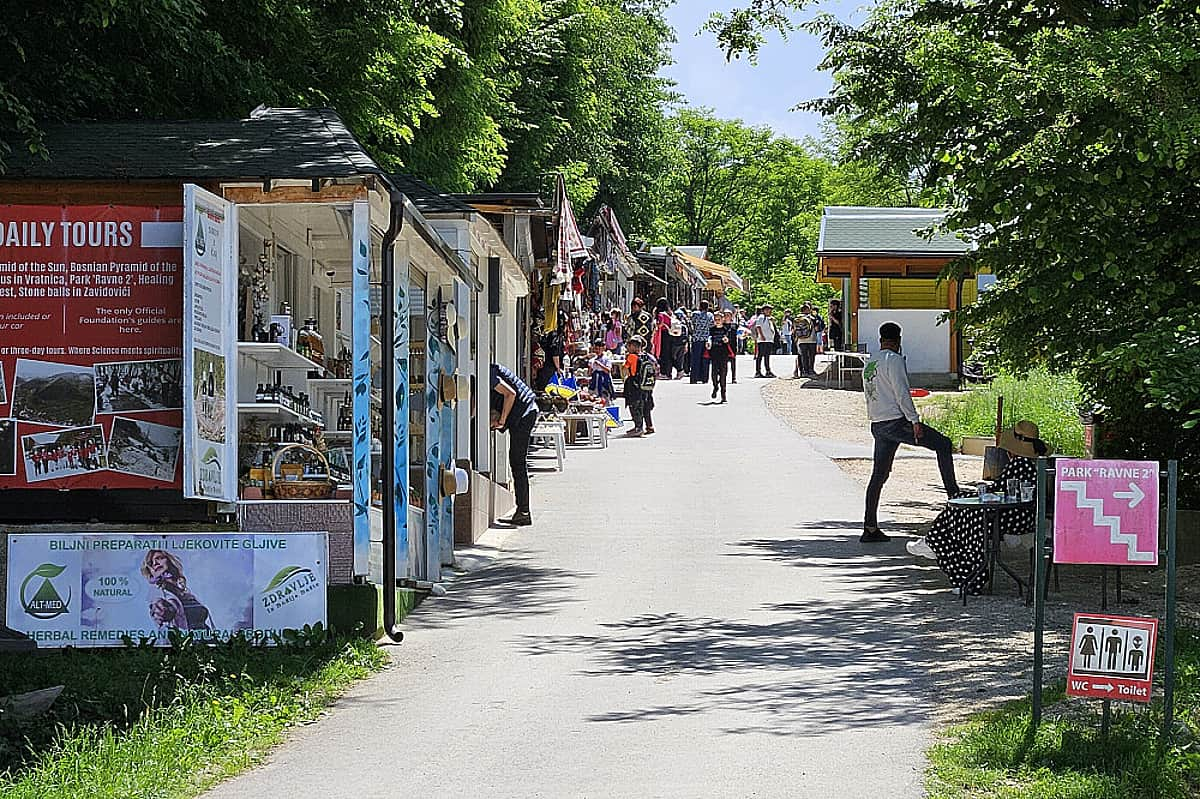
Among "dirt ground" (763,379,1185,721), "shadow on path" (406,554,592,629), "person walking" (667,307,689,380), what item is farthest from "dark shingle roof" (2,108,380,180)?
"person walking" (667,307,689,380)

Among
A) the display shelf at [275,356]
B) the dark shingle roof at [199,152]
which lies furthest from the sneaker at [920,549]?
the dark shingle roof at [199,152]

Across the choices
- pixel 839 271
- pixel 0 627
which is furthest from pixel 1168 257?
pixel 839 271

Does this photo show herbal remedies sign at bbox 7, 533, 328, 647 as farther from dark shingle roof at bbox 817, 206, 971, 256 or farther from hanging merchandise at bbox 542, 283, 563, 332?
dark shingle roof at bbox 817, 206, 971, 256

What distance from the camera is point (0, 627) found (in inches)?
378

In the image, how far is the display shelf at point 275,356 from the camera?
10.2 meters

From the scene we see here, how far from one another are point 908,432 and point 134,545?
294 inches

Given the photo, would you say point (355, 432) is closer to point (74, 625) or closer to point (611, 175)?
point (74, 625)

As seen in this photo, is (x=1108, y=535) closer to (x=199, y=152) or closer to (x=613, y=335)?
(x=199, y=152)

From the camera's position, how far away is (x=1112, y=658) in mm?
7012

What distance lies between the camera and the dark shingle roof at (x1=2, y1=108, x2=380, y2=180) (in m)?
9.79

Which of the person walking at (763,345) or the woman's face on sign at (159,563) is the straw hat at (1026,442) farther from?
the person walking at (763,345)

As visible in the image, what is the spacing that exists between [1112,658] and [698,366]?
102 feet

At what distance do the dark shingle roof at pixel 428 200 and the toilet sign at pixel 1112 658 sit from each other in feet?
26.9

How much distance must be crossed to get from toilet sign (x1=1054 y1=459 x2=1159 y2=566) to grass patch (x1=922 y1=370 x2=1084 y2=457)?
46.5 ft
